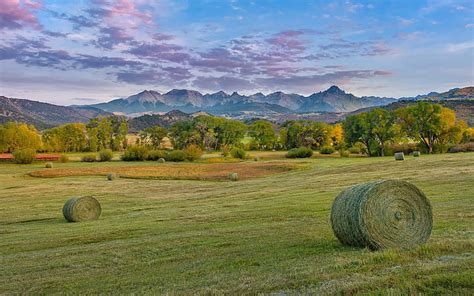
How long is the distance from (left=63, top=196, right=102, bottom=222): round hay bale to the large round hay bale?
15.5 meters

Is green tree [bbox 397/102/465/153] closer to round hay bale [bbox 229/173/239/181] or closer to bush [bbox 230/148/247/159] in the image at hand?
bush [bbox 230/148/247/159]

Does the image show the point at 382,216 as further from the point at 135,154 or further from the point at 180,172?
the point at 135,154

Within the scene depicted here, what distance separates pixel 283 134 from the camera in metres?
110

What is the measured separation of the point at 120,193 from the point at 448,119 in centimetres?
5907

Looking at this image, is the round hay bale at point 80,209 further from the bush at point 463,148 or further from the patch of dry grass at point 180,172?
the bush at point 463,148

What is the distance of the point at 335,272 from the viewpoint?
8.65 metres

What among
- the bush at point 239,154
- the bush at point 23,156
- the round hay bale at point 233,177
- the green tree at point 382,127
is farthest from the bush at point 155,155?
the round hay bale at point 233,177

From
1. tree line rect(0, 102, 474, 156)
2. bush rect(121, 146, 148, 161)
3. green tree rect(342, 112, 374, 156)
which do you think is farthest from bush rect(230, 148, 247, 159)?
green tree rect(342, 112, 374, 156)

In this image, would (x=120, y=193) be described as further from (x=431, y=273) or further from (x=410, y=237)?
(x=431, y=273)

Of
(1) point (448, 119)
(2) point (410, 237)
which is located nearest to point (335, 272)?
(2) point (410, 237)

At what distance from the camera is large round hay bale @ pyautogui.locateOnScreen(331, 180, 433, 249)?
10.6 meters

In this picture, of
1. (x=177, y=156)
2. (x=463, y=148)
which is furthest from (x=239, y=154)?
(x=463, y=148)

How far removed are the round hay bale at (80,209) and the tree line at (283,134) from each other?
2431 inches

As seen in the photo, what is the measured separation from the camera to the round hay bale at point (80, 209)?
22453 mm
